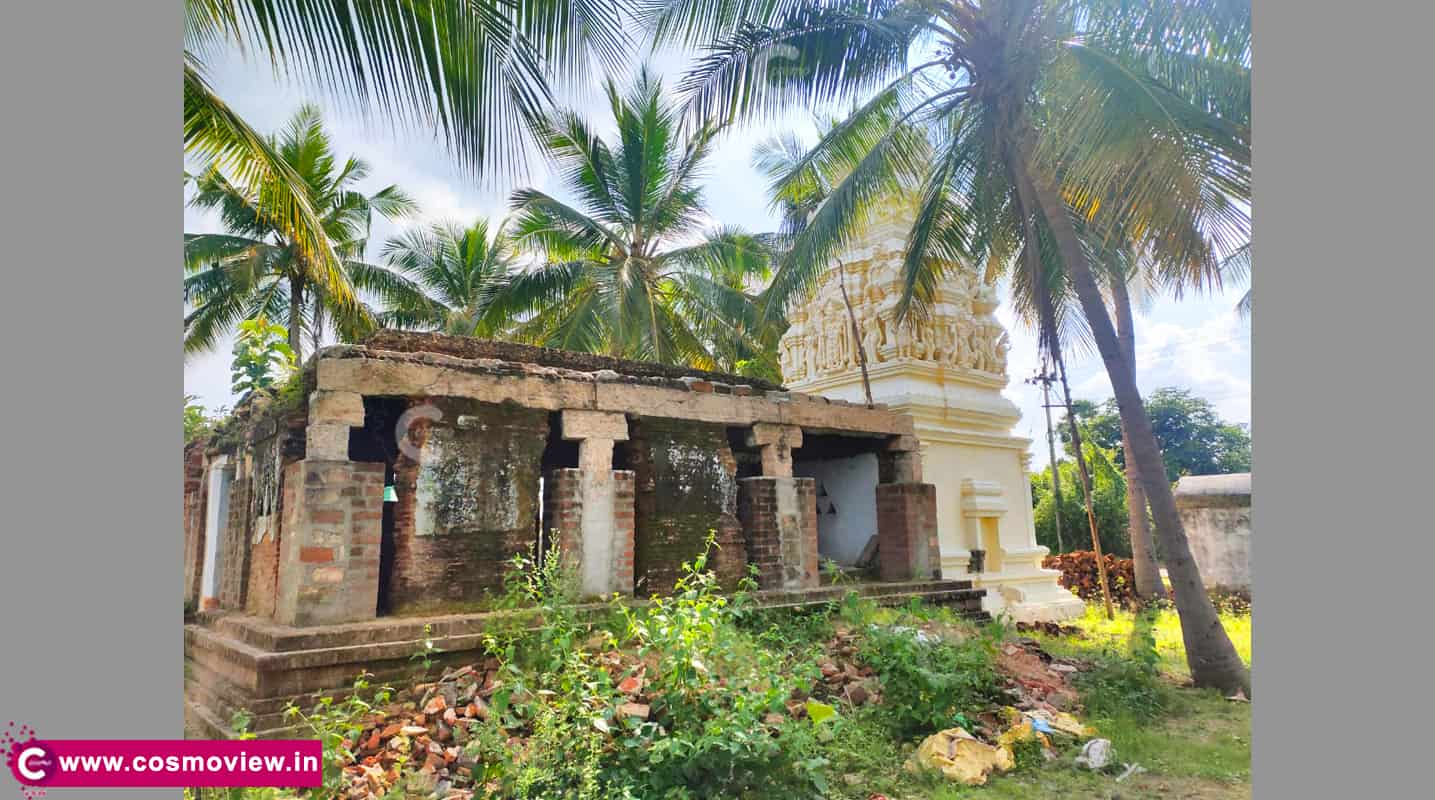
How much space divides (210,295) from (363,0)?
41.7 feet

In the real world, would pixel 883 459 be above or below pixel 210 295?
below

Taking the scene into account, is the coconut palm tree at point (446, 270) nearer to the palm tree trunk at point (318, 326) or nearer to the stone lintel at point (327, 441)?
the palm tree trunk at point (318, 326)

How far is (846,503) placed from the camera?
10.0m

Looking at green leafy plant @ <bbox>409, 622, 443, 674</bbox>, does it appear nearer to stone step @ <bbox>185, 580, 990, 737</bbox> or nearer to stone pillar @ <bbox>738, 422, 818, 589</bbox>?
stone step @ <bbox>185, 580, 990, 737</bbox>

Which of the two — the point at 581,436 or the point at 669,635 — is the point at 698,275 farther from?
the point at 669,635

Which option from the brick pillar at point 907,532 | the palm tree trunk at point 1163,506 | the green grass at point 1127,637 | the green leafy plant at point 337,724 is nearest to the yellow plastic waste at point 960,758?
the green leafy plant at point 337,724

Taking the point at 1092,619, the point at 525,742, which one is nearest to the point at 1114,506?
the point at 1092,619

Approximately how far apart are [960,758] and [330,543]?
415cm

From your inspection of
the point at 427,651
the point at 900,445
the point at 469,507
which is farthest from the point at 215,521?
the point at 900,445

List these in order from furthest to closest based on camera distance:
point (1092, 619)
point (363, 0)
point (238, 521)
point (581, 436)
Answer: point (1092, 619) < point (238, 521) < point (581, 436) < point (363, 0)

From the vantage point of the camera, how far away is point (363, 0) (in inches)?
176

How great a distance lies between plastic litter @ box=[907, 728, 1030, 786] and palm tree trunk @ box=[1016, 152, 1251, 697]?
3.61 metres

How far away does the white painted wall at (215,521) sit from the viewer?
7.51 m

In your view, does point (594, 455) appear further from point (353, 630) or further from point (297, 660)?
point (297, 660)
